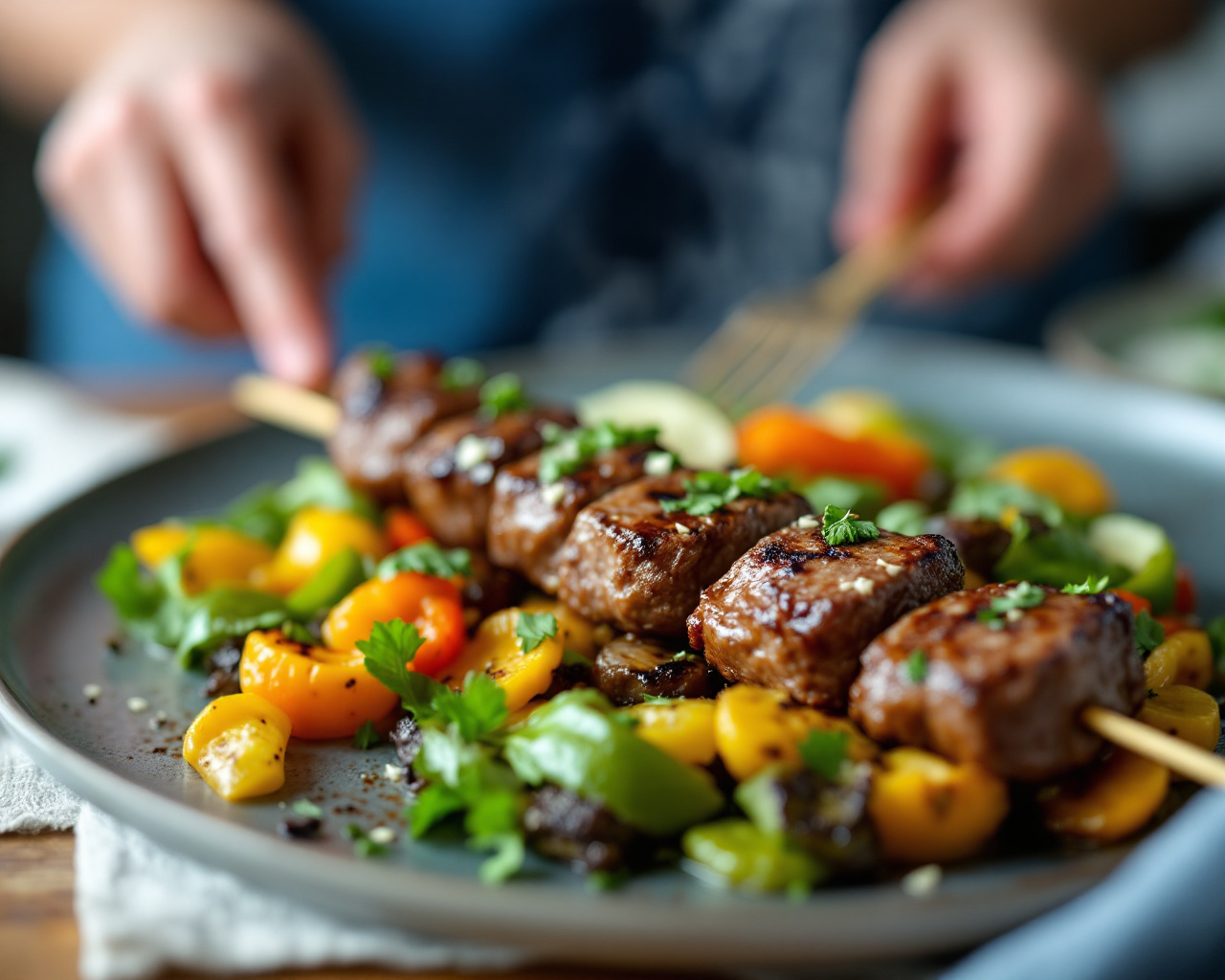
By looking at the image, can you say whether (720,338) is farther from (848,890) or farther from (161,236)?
(848,890)

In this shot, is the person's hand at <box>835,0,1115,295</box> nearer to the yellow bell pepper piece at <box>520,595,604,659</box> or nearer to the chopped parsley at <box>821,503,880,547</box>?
the chopped parsley at <box>821,503,880,547</box>

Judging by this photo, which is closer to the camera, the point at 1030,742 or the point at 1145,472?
the point at 1030,742

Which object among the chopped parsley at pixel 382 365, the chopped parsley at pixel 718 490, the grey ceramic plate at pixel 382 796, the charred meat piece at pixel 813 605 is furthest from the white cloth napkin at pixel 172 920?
the chopped parsley at pixel 382 365

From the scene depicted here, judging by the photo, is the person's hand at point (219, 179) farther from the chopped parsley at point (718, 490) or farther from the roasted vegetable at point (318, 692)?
the chopped parsley at point (718, 490)

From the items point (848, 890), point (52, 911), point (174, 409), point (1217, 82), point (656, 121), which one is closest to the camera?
point (848, 890)

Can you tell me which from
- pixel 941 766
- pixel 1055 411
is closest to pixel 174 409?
pixel 1055 411

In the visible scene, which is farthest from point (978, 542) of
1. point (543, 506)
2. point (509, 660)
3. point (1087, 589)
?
point (509, 660)

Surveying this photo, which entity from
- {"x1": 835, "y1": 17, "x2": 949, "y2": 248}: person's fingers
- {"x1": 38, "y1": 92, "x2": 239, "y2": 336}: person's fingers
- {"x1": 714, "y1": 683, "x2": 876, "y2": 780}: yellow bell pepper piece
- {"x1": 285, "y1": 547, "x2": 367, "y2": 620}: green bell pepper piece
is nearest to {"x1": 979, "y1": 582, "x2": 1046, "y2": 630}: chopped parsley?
{"x1": 714, "y1": 683, "x2": 876, "y2": 780}: yellow bell pepper piece
